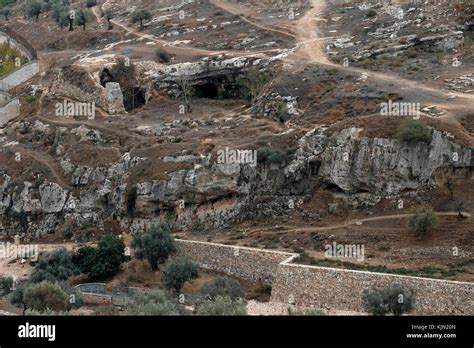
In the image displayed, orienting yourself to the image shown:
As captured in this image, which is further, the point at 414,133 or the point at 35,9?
the point at 35,9

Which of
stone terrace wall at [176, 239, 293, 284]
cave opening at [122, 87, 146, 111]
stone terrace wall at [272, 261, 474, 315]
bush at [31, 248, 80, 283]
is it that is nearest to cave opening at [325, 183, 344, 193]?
stone terrace wall at [176, 239, 293, 284]

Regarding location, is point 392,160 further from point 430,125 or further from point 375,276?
point 375,276

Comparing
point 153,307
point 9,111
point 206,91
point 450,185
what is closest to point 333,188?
point 450,185

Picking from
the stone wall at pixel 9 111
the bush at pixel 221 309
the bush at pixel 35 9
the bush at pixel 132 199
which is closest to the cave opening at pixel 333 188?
the bush at pixel 132 199

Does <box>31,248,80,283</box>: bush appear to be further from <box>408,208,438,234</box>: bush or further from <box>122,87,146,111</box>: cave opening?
<box>122,87,146,111</box>: cave opening

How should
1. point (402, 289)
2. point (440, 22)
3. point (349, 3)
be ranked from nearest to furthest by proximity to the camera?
point (402, 289), point (440, 22), point (349, 3)

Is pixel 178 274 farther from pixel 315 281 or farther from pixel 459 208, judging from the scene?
pixel 459 208

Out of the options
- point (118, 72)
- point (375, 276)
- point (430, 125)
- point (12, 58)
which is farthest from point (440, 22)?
point (12, 58)
